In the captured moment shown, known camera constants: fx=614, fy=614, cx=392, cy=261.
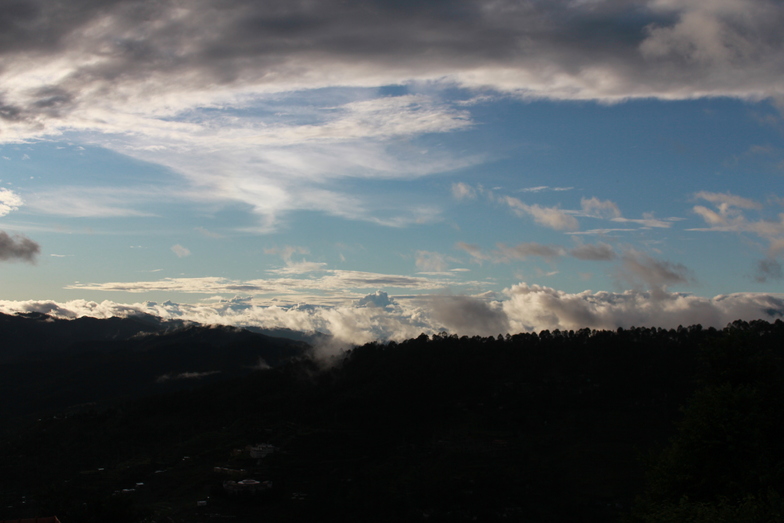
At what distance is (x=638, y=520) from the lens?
60469mm

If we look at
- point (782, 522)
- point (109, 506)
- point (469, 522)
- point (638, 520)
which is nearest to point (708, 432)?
point (638, 520)

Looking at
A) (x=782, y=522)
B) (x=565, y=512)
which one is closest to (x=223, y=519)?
(x=565, y=512)

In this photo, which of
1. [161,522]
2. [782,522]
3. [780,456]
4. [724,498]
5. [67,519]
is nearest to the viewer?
[782,522]

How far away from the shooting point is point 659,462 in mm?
61844

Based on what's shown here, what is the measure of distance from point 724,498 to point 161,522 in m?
180

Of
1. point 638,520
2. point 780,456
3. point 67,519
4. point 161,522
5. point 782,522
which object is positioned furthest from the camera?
point 161,522

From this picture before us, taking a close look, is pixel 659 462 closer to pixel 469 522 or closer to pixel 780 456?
pixel 780 456

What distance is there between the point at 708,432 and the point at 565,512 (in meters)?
159

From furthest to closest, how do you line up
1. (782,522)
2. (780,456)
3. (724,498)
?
1. (780,456)
2. (724,498)
3. (782,522)

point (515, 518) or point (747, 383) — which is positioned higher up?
point (747, 383)

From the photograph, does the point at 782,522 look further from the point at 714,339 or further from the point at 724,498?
the point at 714,339

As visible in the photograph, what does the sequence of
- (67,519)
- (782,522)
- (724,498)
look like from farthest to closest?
(67,519), (724,498), (782,522)

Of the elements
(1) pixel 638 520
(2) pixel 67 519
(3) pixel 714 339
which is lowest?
(2) pixel 67 519

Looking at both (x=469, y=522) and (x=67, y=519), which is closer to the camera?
(x=67, y=519)
